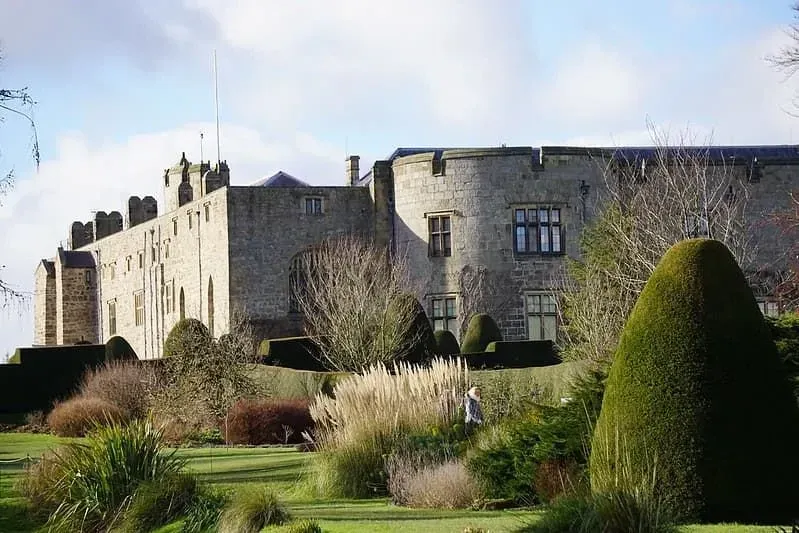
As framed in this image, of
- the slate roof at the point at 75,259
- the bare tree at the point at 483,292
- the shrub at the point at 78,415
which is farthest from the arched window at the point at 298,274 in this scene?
the slate roof at the point at 75,259

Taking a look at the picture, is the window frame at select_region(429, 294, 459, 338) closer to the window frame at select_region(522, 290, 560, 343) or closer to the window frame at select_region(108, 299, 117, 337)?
the window frame at select_region(522, 290, 560, 343)

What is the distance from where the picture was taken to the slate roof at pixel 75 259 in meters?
62.5

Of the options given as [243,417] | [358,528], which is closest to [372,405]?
[358,528]

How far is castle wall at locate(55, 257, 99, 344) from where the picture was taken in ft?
205

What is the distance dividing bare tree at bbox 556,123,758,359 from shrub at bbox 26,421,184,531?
1001cm

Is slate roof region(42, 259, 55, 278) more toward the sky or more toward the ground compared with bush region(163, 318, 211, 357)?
more toward the sky

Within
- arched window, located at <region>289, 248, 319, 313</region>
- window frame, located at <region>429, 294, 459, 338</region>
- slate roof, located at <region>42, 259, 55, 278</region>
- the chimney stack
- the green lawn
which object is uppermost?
the chimney stack

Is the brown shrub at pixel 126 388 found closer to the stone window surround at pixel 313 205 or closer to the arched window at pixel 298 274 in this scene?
the arched window at pixel 298 274

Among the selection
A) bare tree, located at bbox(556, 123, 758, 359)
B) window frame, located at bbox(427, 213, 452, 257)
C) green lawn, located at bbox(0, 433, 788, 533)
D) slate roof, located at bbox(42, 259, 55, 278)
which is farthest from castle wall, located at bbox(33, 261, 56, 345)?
green lawn, located at bbox(0, 433, 788, 533)

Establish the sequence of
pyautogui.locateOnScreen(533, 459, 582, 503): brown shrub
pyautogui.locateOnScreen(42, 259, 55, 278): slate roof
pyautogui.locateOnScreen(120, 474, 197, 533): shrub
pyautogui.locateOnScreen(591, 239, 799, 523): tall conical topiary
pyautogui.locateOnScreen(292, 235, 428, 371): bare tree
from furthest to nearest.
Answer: pyautogui.locateOnScreen(42, 259, 55, 278): slate roof < pyautogui.locateOnScreen(292, 235, 428, 371): bare tree < pyautogui.locateOnScreen(120, 474, 197, 533): shrub < pyautogui.locateOnScreen(533, 459, 582, 503): brown shrub < pyautogui.locateOnScreen(591, 239, 799, 523): tall conical topiary

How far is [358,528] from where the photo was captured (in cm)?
1179

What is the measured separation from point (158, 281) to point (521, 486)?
3768 cm

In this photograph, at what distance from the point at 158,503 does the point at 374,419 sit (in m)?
3.23

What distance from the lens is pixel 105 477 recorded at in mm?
14672
